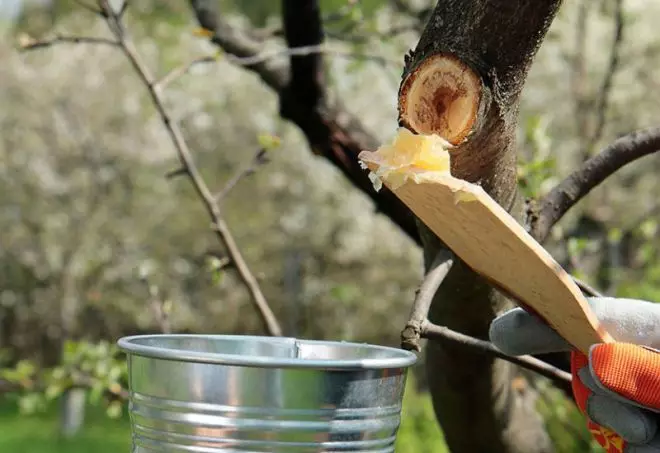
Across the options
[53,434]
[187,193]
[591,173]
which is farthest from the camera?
[187,193]

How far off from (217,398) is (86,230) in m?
10.1

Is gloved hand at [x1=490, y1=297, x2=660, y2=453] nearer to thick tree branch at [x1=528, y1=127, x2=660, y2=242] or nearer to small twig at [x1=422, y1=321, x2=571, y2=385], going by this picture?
small twig at [x1=422, y1=321, x2=571, y2=385]

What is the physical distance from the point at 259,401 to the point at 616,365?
368mm

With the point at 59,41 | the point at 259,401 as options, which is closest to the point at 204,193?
the point at 59,41

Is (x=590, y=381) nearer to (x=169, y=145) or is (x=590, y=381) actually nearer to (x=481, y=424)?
(x=481, y=424)

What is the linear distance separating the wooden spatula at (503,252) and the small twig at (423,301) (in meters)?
0.15

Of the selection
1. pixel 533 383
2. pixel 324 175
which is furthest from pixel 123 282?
pixel 533 383

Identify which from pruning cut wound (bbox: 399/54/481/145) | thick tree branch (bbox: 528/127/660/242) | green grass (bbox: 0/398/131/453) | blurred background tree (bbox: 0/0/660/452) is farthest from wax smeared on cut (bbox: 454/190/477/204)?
blurred background tree (bbox: 0/0/660/452)

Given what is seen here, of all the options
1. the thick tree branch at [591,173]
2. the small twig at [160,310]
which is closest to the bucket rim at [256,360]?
the thick tree branch at [591,173]

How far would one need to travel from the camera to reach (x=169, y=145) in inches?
429

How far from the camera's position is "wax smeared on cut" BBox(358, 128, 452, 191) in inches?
32.5

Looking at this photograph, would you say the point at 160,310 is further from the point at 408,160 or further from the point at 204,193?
the point at 408,160

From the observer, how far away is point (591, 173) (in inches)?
57.9

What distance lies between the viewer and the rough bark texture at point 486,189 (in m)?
0.92
